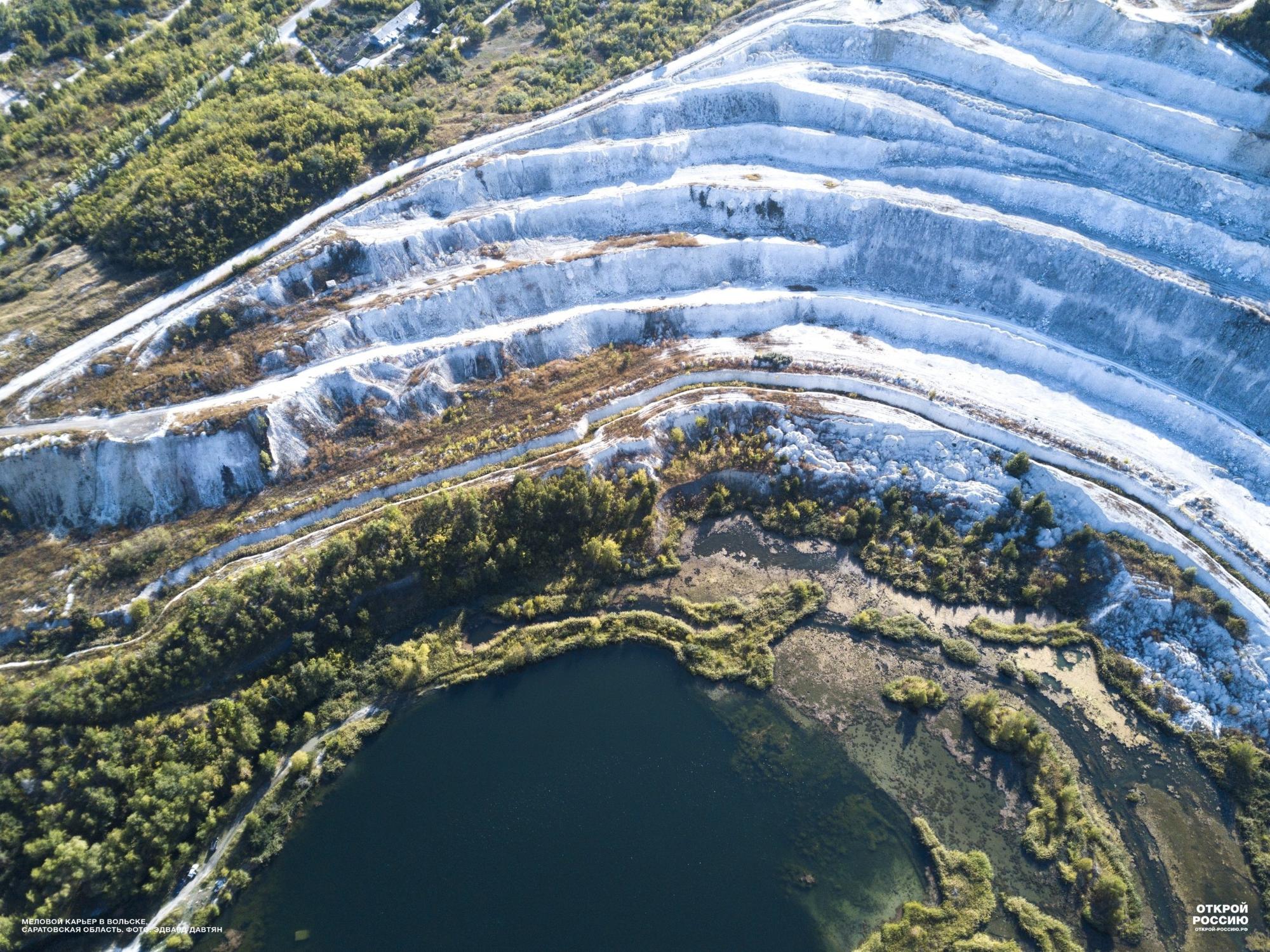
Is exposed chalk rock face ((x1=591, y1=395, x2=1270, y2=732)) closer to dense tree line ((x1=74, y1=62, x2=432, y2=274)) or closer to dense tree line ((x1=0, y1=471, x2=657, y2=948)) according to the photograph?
dense tree line ((x1=0, y1=471, x2=657, y2=948))

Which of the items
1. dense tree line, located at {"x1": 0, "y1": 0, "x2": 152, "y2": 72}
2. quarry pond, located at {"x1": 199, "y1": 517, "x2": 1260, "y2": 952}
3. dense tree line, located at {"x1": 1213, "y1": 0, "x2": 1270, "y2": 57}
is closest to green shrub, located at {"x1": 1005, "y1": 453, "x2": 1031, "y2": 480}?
quarry pond, located at {"x1": 199, "y1": 517, "x2": 1260, "y2": 952}

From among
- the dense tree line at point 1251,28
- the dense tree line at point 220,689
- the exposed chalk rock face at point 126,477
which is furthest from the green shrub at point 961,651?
the dense tree line at point 1251,28

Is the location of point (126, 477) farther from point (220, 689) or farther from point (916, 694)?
point (916, 694)

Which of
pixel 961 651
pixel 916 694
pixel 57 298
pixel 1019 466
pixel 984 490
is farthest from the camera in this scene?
pixel 57 298

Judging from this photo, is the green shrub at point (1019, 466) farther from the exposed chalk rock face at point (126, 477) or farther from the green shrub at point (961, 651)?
the exposed chalk rock face at point (126, 477)

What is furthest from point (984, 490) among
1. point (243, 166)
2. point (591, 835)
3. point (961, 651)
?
point (243, 166)
